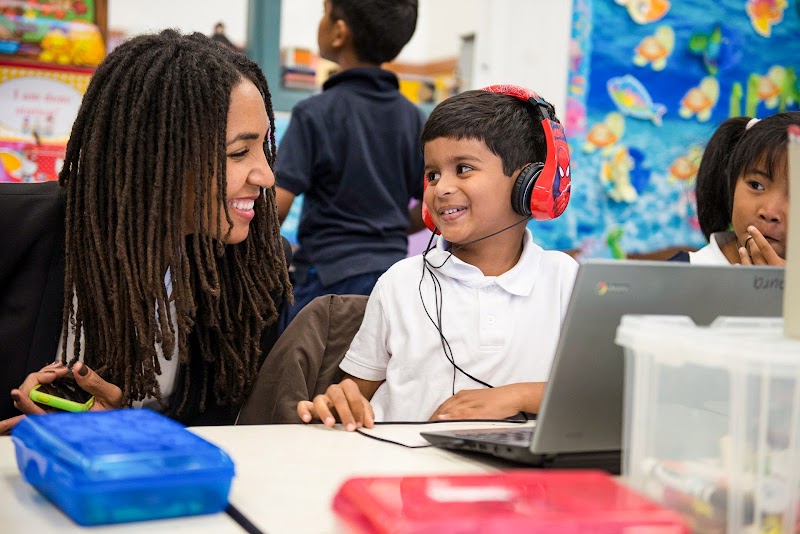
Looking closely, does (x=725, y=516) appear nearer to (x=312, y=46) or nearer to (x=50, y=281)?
(x=50, y=281)

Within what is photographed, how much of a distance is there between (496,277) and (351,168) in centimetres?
81

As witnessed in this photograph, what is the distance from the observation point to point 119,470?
715 mm

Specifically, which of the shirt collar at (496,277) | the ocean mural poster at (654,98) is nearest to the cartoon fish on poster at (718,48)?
the ocean mural poster at (654,98)

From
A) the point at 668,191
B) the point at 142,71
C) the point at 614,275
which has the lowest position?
the point at 668,191

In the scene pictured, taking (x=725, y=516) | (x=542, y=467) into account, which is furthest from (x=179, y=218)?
(x=725, y=516)

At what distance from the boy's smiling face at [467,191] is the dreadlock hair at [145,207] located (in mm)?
396

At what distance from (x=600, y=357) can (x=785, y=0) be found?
11.9 ft

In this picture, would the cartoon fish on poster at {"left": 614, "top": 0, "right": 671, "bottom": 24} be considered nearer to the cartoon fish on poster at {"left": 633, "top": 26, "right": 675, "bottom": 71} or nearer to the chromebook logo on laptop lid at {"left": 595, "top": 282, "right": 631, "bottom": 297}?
the cartoon fish on poster at {"left": 633, "top": 26, "right": 675, "bottom": 71}

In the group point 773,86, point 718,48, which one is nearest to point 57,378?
point 718,48

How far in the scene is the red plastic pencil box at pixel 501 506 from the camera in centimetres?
63

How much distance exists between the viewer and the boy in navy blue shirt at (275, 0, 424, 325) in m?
2.24

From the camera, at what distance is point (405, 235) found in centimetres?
241

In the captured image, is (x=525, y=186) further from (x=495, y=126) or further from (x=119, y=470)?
(x=119, y=470)

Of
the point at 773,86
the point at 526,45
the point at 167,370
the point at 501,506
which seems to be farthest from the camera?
the point at 773,86
